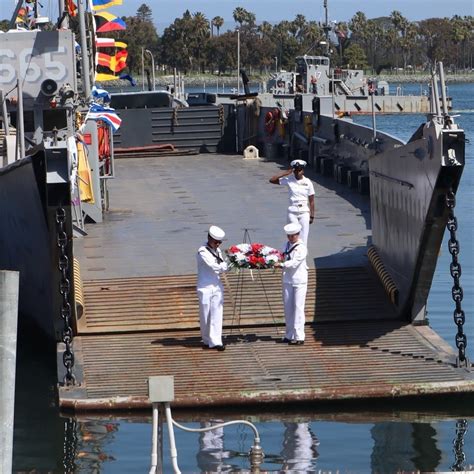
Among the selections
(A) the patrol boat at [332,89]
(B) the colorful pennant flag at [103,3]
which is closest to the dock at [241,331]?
(B) the colorful pennant flag at [103,3]

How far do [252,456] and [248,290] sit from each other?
6.35m

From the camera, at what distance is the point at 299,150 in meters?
29.8

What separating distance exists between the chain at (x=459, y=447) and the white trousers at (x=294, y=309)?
217 cm

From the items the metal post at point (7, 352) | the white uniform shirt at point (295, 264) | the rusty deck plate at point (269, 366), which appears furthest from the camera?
the white uniform shirt at point (295, 264)

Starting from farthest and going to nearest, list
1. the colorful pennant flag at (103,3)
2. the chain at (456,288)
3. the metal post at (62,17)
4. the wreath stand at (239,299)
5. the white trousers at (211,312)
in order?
the colorful pennant flag at (103,3), the metal post at (62,17), the wreath stand at (239,299), the white trousers at (211,312), the chain at (456,288)

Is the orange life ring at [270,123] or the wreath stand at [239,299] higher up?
the orange life ring at [270,123]

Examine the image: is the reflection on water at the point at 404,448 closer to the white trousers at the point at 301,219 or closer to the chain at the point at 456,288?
the chain at the point at 456,288

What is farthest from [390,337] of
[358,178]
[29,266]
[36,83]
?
[358,178]

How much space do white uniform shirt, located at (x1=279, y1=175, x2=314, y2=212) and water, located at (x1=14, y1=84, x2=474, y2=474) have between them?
3699 mm


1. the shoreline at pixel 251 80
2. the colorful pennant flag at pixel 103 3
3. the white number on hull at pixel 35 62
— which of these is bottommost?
the shoreline at pixel 251 80

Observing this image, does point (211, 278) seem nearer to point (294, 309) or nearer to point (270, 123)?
point (294, 309)

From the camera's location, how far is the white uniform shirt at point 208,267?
523 inches

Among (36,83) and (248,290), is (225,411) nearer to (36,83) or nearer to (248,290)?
(248,290)

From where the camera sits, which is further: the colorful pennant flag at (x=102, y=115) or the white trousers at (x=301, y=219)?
the colorful pennant flag at (x=102, y=115)
